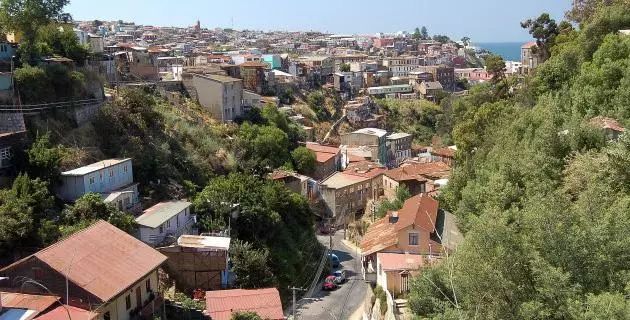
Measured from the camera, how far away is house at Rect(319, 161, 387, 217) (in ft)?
128

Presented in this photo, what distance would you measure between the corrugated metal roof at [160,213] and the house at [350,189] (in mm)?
15823

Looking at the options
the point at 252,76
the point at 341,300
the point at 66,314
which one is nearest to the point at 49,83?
the point at 341,300

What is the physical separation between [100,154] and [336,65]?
57.1 m

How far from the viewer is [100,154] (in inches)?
1037

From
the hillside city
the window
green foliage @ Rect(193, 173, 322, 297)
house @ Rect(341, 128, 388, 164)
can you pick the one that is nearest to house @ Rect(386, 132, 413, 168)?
house @ Rect(341, 128, 388, 164)

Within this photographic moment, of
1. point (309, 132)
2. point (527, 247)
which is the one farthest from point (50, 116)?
point (309, 132)

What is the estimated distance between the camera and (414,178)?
39.8 m

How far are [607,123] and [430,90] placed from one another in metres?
57.6

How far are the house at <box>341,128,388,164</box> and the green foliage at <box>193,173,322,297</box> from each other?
72.9 feet

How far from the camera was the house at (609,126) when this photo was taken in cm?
1788

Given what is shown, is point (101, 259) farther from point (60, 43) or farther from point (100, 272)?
point (60, 43)

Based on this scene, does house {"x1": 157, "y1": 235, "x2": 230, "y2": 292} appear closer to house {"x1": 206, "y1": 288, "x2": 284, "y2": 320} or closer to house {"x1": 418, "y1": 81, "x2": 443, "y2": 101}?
house {"x1": 206, "y1": 288, "x2": 284, "y2": 320}

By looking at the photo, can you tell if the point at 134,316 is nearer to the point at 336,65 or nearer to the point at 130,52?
the point at 130,52

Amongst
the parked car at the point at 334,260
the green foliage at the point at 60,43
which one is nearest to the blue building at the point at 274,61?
the green foliage at the point at 60,43
